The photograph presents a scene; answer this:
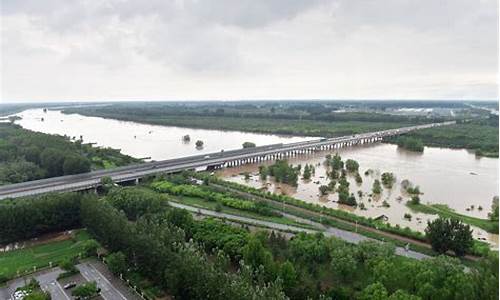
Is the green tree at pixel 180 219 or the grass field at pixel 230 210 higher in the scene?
the green tree at pixel 180 219

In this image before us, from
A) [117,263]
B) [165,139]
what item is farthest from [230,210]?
[165,139]

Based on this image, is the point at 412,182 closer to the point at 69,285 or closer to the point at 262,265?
Answer: the point at 262,265

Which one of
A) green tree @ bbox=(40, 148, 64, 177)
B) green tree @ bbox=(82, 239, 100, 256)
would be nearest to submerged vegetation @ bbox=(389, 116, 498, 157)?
green tree @ bbox=(40, 148, 64, 177)

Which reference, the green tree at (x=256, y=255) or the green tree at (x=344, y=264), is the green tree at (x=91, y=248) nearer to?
the green tree at (x=256, y=255)

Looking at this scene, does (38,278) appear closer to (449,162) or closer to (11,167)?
(11,167)

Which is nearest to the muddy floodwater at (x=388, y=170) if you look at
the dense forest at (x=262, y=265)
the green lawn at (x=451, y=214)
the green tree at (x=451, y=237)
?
the green lawn at (x=451, y=214)
